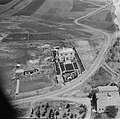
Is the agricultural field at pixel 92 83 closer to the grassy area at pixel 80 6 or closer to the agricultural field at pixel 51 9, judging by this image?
the agricultural field at pixel 51 9

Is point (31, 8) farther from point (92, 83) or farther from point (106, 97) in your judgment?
point (106, 97)

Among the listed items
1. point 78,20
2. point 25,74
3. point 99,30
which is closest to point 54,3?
point 78,20

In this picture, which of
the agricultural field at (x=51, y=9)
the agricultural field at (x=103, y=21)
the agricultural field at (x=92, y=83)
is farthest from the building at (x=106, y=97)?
the agricultural field at (x=51, y=9)

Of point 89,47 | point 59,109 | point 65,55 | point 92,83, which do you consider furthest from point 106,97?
point 89,47

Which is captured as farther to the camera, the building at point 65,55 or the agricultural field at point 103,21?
the agricultural field at point 103,21

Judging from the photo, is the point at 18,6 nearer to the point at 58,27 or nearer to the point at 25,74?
the point at 58,27
